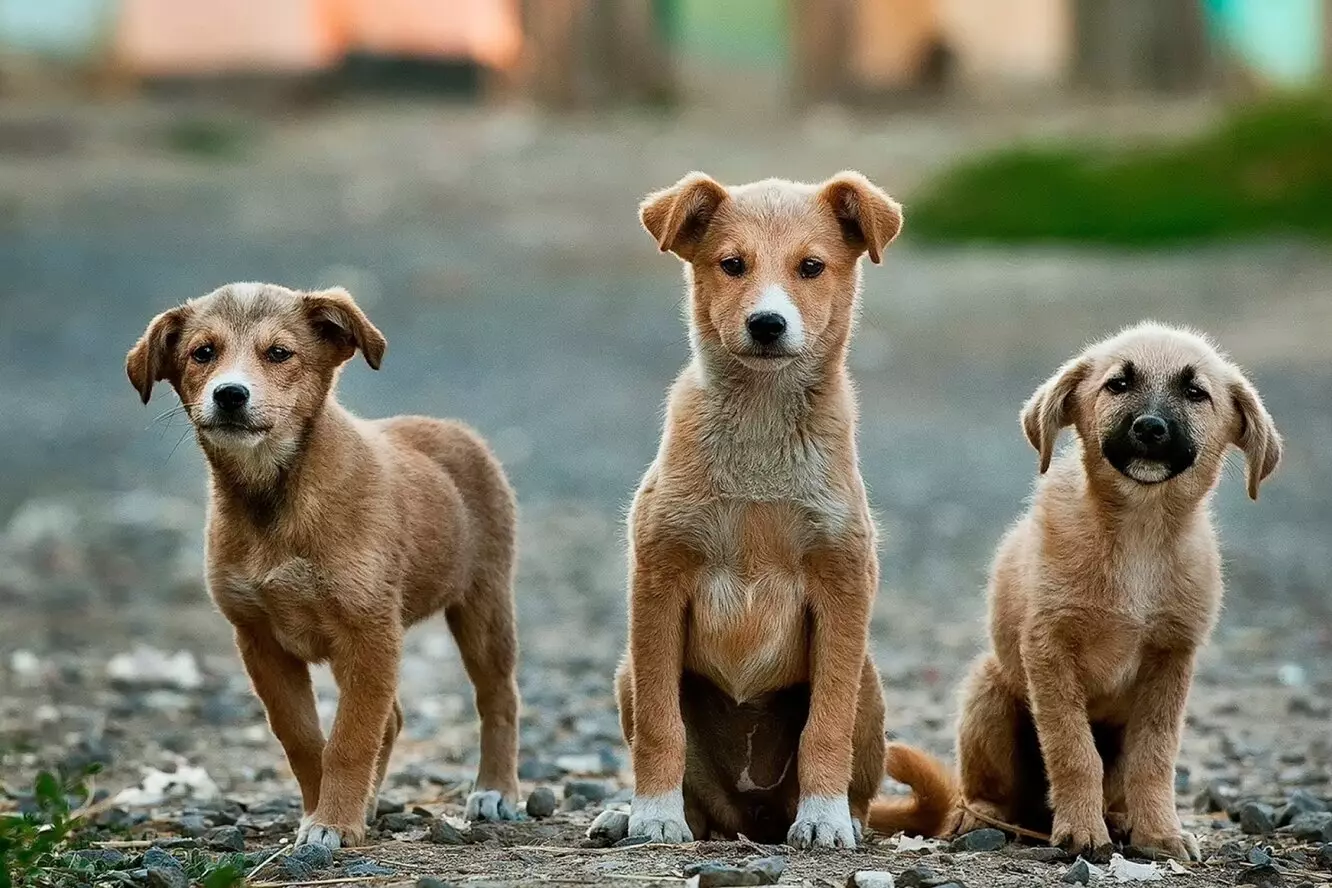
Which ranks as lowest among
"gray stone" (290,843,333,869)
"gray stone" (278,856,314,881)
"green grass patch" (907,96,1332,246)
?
"gray stone" (278,856,314,881)

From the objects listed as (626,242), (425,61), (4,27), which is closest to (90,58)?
(4,27)

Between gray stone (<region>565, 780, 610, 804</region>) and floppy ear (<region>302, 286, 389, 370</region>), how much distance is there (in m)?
1.77

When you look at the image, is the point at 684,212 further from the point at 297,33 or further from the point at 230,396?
the point at 297,33

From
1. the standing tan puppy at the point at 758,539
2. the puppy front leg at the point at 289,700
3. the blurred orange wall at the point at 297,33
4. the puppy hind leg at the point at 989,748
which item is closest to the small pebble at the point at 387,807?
the puppy front leg at the point at 289,700

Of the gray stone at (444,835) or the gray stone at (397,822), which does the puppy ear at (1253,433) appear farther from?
the gray stone at (397,822)

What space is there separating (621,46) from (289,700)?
66.8ft

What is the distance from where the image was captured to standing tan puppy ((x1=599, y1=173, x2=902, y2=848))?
5.77 m

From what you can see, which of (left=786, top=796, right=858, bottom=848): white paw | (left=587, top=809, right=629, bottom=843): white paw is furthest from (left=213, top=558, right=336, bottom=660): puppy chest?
(left=786, top=796, right=858, bottom=848): white paw

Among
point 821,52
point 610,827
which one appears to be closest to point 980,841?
point 610,827

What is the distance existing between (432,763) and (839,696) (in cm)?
246

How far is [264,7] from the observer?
2569 cm

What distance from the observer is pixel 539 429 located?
15305 millimetres

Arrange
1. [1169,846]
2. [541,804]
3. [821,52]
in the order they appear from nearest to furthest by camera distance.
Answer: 1. [1169,846]
2. [541,804]
3. [821,52]

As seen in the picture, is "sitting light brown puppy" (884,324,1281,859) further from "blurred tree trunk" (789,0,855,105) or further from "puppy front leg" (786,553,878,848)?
"blurred tree trunk" (789,0,855,105)
